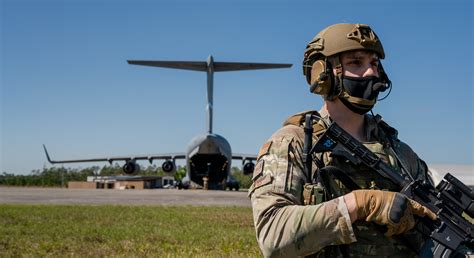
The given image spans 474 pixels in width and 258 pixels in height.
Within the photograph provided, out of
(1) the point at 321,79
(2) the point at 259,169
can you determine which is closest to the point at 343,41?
(1) the point at 321,79

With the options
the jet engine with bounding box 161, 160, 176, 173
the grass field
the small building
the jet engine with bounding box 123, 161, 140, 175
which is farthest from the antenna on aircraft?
→ the grass field

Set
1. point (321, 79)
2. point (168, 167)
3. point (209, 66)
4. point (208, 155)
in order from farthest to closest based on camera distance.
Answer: point (168, 167)
point (209, 66)
point (208, 155)
point (321, 79)

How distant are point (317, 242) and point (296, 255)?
111 mm

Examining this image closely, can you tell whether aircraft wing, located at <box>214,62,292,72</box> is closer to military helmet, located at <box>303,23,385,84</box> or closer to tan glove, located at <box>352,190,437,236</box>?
military helmet, located at <box>303,23,385,84</box>

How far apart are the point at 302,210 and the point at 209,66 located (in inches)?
1541

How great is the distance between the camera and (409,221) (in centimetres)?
254

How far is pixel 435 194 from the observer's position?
2.69m

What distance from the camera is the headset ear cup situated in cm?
292

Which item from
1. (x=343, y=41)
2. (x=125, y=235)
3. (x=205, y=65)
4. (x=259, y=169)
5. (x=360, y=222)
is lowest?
(x=125, y=235)

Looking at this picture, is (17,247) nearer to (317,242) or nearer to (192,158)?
(317,242)

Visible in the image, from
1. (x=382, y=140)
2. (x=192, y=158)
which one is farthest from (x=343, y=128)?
(x=192, y=158)

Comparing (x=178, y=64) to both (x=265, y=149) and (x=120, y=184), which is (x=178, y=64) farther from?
(x=265, y=149)

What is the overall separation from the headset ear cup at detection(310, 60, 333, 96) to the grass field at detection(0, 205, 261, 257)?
445 centimetres

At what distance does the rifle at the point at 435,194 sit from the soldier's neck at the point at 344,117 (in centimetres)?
22
